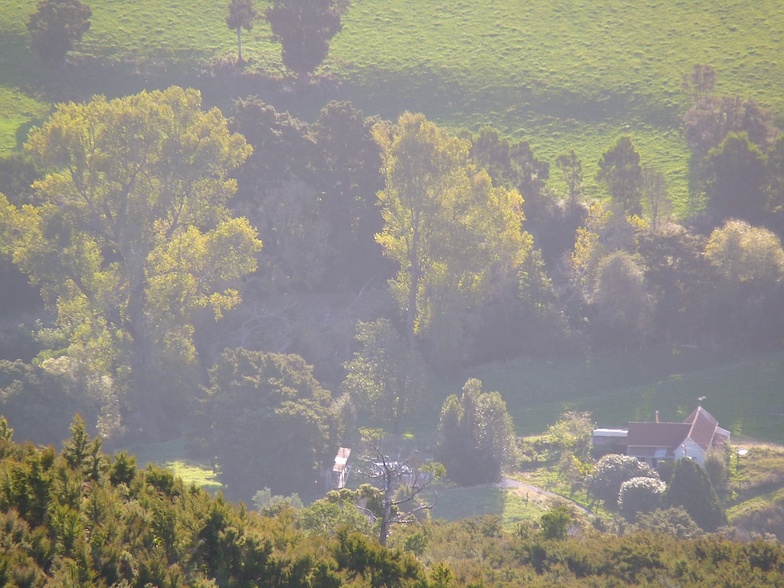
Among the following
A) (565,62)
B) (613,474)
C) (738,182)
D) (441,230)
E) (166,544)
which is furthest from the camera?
(565,62)

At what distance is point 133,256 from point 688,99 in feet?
136

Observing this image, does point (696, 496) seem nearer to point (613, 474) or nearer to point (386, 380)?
point (613, 474)

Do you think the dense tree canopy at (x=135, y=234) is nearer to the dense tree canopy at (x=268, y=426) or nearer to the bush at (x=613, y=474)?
the dense tree canopy at (x=268, y=426)

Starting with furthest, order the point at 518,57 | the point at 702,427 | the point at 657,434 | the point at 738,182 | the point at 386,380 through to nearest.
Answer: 1. the point at 518,57
2. the point at 738,182
3. the point at 386,380
4. the point at 702,427
5. the point at 657,434

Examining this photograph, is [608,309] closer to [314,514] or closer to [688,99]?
[688,99]

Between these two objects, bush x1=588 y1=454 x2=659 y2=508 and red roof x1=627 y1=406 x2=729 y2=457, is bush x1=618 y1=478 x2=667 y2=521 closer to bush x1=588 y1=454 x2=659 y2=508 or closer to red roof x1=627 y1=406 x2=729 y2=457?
bush x1=588 y1=454 x2=659 y2=508

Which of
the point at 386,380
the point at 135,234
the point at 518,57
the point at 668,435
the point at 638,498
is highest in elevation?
the point at 518,57

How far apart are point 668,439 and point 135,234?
27.2m

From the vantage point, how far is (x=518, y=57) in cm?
7544

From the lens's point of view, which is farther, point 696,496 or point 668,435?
point 668,435

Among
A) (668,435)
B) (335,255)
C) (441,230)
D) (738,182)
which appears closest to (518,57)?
(738,182)

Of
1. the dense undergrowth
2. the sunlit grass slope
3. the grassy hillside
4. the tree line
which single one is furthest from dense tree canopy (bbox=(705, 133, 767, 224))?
the dense undergrowth

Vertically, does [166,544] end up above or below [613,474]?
above

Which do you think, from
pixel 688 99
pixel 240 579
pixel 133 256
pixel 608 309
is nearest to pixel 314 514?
pixel 240 579
